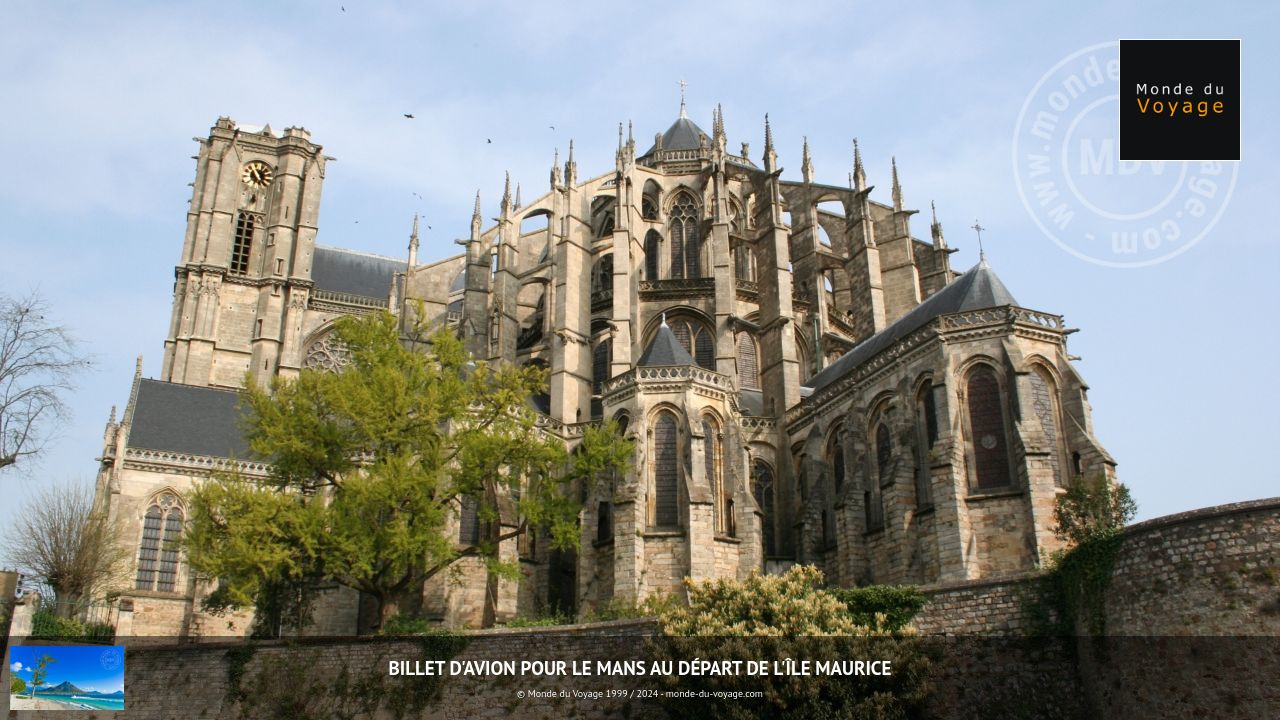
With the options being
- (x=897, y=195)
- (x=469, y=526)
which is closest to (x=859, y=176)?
(x=897, y=195)

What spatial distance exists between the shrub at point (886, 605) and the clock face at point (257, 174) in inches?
1444

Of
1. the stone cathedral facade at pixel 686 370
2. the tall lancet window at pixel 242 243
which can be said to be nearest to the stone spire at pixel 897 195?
the stone cathedral facade at pixel 686 370

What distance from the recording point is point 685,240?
42.7 m

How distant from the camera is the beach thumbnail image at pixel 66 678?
21734mm

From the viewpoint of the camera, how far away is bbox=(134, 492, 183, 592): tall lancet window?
30.1m

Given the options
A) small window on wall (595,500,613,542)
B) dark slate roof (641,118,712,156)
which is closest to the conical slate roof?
dark slate roof (641,118,712,156)

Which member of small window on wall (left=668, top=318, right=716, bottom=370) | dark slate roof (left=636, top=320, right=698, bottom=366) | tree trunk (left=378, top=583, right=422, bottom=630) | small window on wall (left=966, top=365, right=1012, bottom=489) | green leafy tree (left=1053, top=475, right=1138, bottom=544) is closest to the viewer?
green leafy tree (left=1053, top=475, right=1138, bottom=544)

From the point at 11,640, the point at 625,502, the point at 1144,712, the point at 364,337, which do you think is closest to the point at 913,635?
the point at 1144,712

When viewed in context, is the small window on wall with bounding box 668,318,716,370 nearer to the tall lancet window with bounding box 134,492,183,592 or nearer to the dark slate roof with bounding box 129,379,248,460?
the dark slate roof with bounding box 129,379,248,460

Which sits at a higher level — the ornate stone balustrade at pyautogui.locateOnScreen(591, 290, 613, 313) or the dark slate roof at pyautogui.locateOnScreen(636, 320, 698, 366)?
the ornate stone balustrade at pyautogui.locateOnScreen(591, 290, 613, 313)

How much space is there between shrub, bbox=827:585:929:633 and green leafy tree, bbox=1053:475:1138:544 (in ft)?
12.6

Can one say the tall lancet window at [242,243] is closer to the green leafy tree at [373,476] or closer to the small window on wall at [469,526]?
the small window on wall at [469,526]

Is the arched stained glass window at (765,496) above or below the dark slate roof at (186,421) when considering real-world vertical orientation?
below

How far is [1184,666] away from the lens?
15594 millimetres
